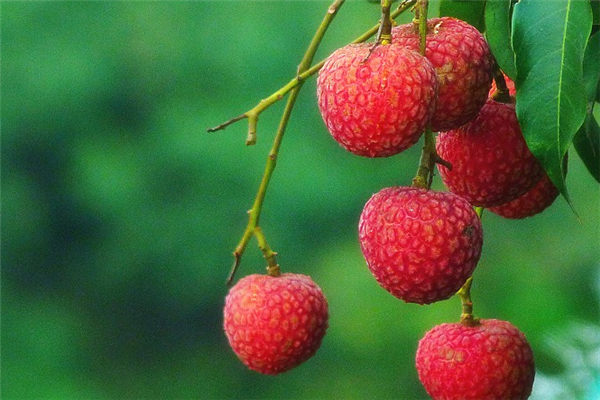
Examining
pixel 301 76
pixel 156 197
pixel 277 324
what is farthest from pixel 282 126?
pixel 156 197

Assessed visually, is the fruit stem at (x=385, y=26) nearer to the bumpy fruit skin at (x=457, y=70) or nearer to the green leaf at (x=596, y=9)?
the bumpy fruit skin at (x=457, y=70)

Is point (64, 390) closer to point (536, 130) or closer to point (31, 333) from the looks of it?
point (31, 333)

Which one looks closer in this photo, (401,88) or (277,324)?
(401,88)

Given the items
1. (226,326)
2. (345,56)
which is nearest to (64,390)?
(226,326)

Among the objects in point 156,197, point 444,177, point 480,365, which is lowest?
point 156,197

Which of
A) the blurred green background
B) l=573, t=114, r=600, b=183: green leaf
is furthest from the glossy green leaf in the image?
the blurred green background

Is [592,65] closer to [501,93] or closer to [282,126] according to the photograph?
[501,93]

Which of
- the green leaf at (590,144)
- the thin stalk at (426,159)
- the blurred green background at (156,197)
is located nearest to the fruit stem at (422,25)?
the thin stalk at (426,159)
